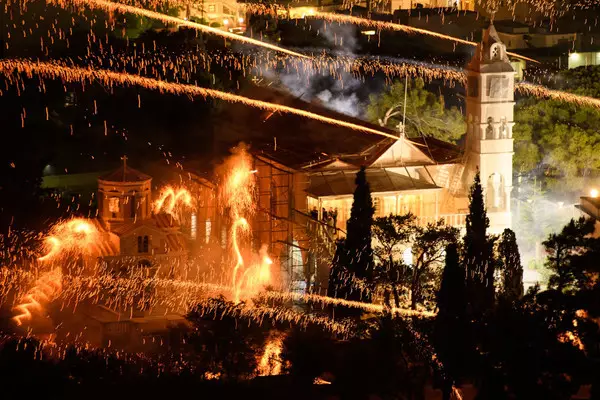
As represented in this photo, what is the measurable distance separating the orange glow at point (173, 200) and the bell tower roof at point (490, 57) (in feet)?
27.9

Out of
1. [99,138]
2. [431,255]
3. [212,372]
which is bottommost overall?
[212,372]

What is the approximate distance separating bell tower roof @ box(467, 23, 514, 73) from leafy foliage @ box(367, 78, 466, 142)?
599 cm

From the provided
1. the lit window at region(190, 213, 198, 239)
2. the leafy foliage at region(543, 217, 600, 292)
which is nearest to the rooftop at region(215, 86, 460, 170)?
the lit window at region(190, 213, 198, 239)

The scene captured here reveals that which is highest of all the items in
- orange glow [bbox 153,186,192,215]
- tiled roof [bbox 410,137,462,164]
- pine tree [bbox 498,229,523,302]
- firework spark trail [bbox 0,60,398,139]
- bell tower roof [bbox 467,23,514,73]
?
firework spark trail [bbox 0,60,398,139]

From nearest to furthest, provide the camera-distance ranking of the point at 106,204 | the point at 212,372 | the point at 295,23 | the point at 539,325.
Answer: the point at 539,325 < the point at 212,372 < the point at 106,204 < the point at 295,23

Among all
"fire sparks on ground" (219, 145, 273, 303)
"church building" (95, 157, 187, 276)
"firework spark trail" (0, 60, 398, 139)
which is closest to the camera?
"church building" (95, 157, 187, 276)

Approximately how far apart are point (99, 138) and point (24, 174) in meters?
6.16

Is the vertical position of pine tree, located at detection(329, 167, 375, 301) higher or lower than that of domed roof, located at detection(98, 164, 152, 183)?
lower

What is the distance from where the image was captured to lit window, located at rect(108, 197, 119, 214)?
42594mm

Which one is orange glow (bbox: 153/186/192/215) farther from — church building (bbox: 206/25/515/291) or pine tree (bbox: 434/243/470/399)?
pine tree (bbox: 434/243/470/399)

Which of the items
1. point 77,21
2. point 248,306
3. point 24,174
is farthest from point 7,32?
point 248,306

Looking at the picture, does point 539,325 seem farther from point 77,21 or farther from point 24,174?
point 77,21

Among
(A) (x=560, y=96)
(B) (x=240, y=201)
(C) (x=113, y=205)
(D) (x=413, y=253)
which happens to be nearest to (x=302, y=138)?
(B) (x=240, y=201)

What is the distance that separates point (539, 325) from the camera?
3164cm
